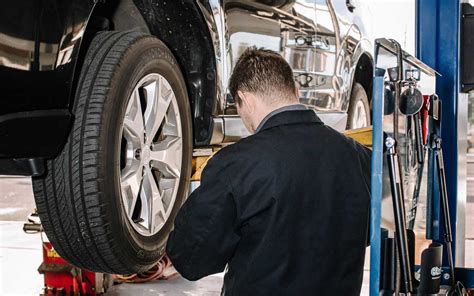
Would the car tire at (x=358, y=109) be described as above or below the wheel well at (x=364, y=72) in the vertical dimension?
below

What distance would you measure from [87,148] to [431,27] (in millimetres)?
1277

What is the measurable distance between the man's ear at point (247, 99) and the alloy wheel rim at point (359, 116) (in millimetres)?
1873

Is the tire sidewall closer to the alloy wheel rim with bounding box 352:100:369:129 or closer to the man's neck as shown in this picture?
the man's neck

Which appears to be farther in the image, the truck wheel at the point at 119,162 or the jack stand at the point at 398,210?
the truck wheel at the point at 119,162

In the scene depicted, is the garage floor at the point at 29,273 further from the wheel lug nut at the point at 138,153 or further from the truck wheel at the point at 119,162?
the wheel lug nut at the point at 138,153

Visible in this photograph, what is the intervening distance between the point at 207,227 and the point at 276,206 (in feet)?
0.54

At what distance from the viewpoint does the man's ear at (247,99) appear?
1.61 meters

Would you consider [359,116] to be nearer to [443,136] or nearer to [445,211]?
[443,136]

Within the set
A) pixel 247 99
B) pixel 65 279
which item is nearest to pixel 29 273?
pixel 65 279

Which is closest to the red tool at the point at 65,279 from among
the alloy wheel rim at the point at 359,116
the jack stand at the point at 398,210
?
the alloy wheel rim at the point at 359,116

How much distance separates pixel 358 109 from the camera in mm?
3467

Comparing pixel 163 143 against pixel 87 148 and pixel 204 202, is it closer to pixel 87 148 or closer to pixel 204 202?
pixel 87 148

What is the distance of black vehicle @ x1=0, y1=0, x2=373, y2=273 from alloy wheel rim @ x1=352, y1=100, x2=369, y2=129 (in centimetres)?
85

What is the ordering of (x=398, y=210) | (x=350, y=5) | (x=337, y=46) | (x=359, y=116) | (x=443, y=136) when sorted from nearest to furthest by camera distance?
(x=398, y=210) < (x=443, y=136) < (x=337, y=46) < (x=350, y=5) < (x=359, y=116)
